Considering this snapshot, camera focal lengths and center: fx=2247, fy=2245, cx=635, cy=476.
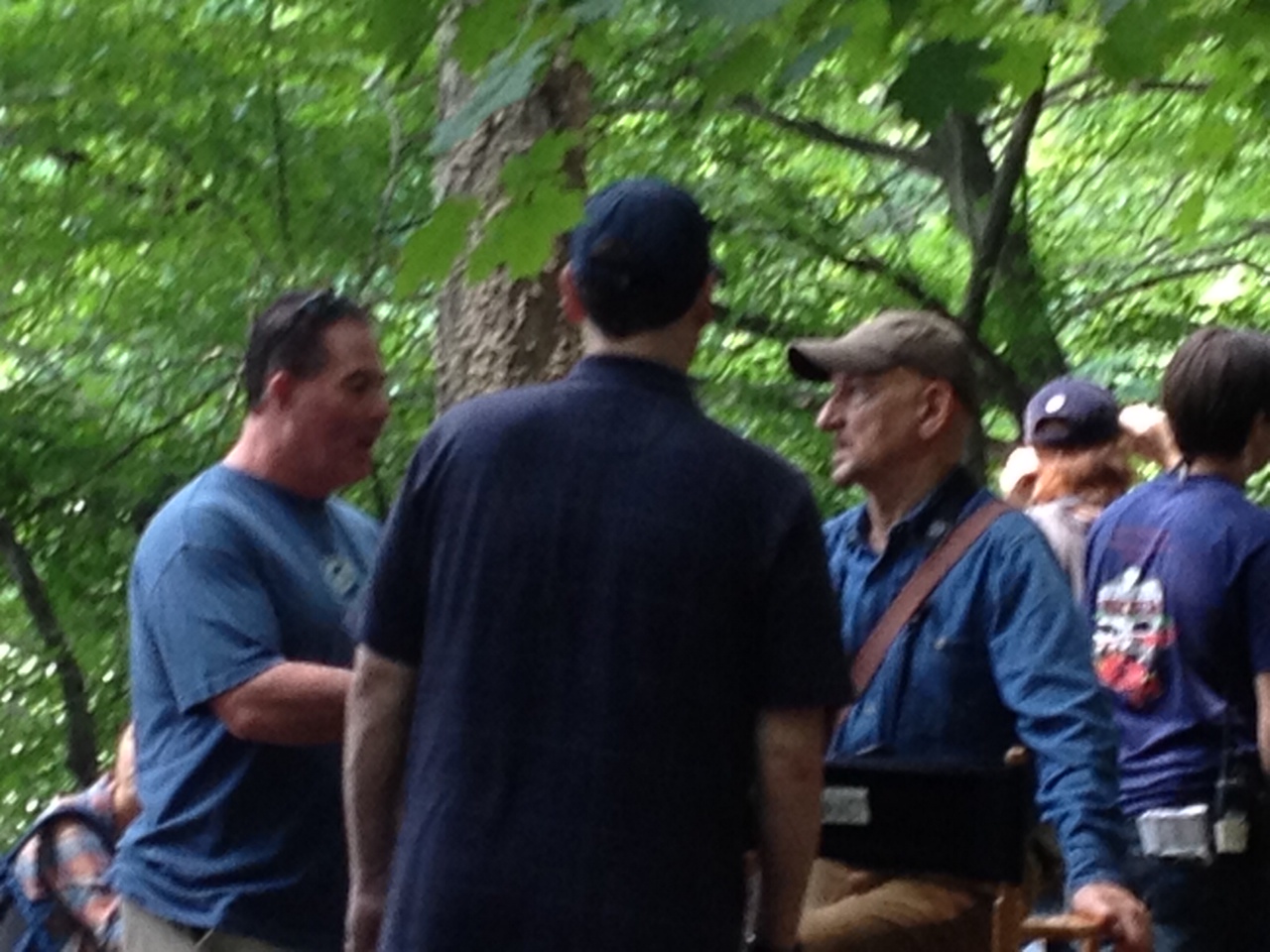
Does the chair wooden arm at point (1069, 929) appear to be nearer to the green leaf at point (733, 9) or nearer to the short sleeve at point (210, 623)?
the short sleeve at point (210, 623)

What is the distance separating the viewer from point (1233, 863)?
4531 millimetres

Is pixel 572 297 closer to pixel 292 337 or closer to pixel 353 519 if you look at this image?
pixel 292 337

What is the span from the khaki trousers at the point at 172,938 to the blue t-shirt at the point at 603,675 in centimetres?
84

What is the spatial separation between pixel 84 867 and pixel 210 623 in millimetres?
839

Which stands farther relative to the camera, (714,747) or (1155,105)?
(1155,105)

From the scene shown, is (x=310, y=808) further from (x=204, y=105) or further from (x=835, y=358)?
(x=204, y=105)

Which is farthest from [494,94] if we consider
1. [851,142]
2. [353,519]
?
[851,142]

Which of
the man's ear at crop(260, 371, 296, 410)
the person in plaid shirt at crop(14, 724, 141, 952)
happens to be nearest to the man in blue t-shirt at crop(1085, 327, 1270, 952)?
the man's ear at crop(260, 371, 296, 410)

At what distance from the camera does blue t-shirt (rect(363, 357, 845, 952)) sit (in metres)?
2.77

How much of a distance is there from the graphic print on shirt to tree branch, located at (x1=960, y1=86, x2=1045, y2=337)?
3.21 m

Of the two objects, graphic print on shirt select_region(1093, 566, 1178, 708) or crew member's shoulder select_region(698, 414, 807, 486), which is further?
graphic print on shirt select_region(1093, 566, 1178, 708)

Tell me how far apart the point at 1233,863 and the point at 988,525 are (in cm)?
135

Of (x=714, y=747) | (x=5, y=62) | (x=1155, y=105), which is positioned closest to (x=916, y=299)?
(x=1155, y=105)

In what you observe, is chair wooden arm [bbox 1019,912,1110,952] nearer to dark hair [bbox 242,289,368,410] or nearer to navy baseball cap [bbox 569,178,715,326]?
navy baseball cap [bbox 569,178,715,326]
